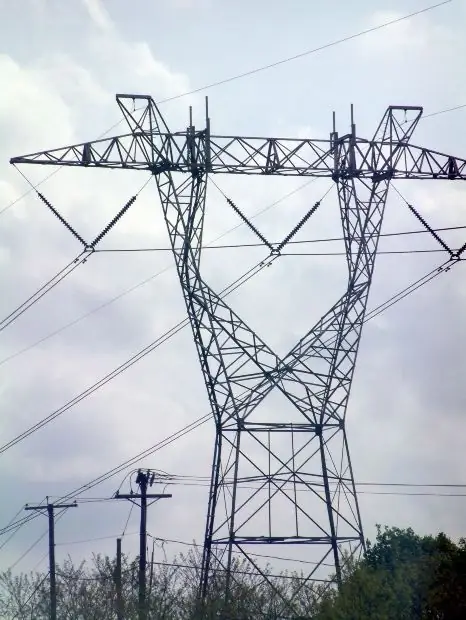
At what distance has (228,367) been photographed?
41156 mm

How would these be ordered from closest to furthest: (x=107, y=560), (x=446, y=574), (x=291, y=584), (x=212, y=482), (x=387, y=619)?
(x=387, y=619) → (x=212, y=482) → (x=291, y=584) → (x=446, y=574) → (x=107, y=560)

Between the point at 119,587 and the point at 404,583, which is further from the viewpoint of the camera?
the point at 119,587

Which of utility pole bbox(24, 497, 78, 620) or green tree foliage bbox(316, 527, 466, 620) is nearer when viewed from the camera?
green tree foliage bbox(316, 527, 466, 620)

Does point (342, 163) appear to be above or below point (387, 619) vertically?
above

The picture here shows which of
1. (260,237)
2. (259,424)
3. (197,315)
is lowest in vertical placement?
(259,424)

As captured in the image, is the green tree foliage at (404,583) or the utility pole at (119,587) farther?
the utility pole at (119,587)

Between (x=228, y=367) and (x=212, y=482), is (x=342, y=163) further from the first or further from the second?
(x=212, y=482)

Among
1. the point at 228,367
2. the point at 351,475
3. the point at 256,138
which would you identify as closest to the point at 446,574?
the point at 351,475

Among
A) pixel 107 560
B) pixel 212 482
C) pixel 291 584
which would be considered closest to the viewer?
pixel 212 482

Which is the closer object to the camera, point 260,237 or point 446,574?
point 260,237

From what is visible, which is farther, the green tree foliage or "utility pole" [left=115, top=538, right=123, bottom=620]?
"utility pole" [left=115, top=538, right=123, bottom=620]

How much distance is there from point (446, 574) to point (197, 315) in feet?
62.8

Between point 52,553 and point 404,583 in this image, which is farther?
point 52,553

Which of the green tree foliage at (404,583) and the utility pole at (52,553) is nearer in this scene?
the green tree foliage at (404,583)
